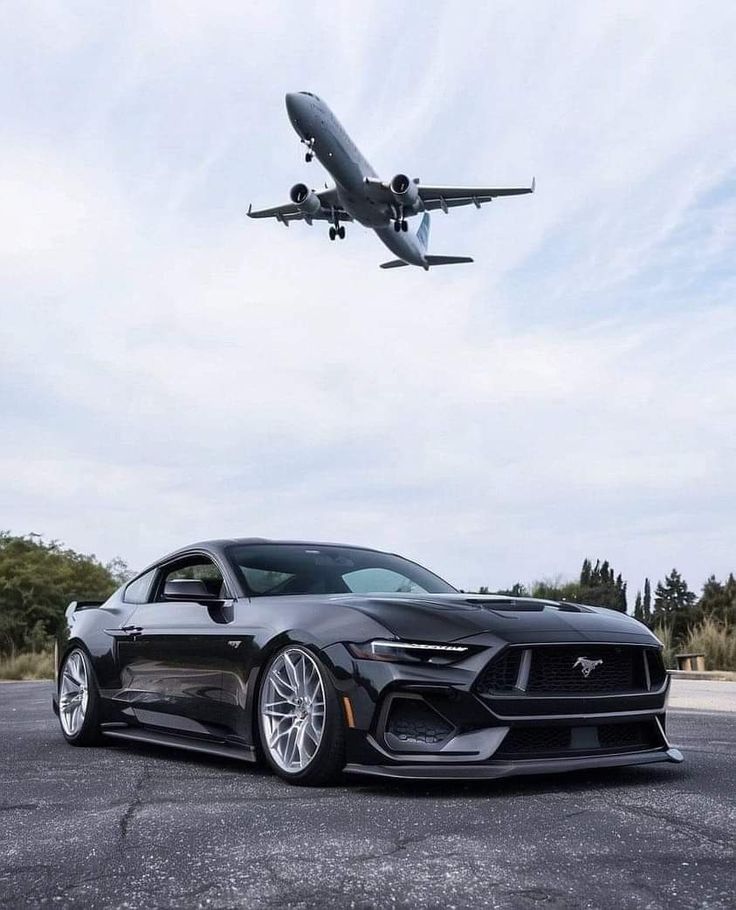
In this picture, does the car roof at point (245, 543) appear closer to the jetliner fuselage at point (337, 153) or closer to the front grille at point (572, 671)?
the front grille at point (572, 671)

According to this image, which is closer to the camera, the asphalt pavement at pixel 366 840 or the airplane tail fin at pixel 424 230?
the asphalt pavement at pixel 366 840

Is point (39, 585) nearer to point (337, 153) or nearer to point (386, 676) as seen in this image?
point (337, 153)

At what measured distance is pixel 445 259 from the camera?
4762 cm

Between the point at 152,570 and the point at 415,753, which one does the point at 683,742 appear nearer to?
the point at 415,753

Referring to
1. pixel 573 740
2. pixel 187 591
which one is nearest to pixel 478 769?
pixel 573 740

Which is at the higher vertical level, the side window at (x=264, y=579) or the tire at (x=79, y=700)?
the side window at (x=264, y=579)

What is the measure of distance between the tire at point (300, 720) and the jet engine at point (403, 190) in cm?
3123

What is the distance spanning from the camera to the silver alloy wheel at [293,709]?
5.27 meters

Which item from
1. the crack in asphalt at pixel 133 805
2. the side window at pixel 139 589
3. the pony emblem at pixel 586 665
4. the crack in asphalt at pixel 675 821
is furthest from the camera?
the side window at pixel 139 589

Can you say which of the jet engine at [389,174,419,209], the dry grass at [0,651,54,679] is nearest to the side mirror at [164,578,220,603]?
the dry grass at [0,651,54,679]

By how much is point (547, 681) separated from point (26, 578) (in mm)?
46535

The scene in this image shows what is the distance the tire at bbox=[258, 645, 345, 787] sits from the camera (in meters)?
5.10

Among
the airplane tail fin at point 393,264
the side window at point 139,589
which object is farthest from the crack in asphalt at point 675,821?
the airplane tail fin at point 393,264

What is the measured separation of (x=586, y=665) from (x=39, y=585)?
45986 mm
